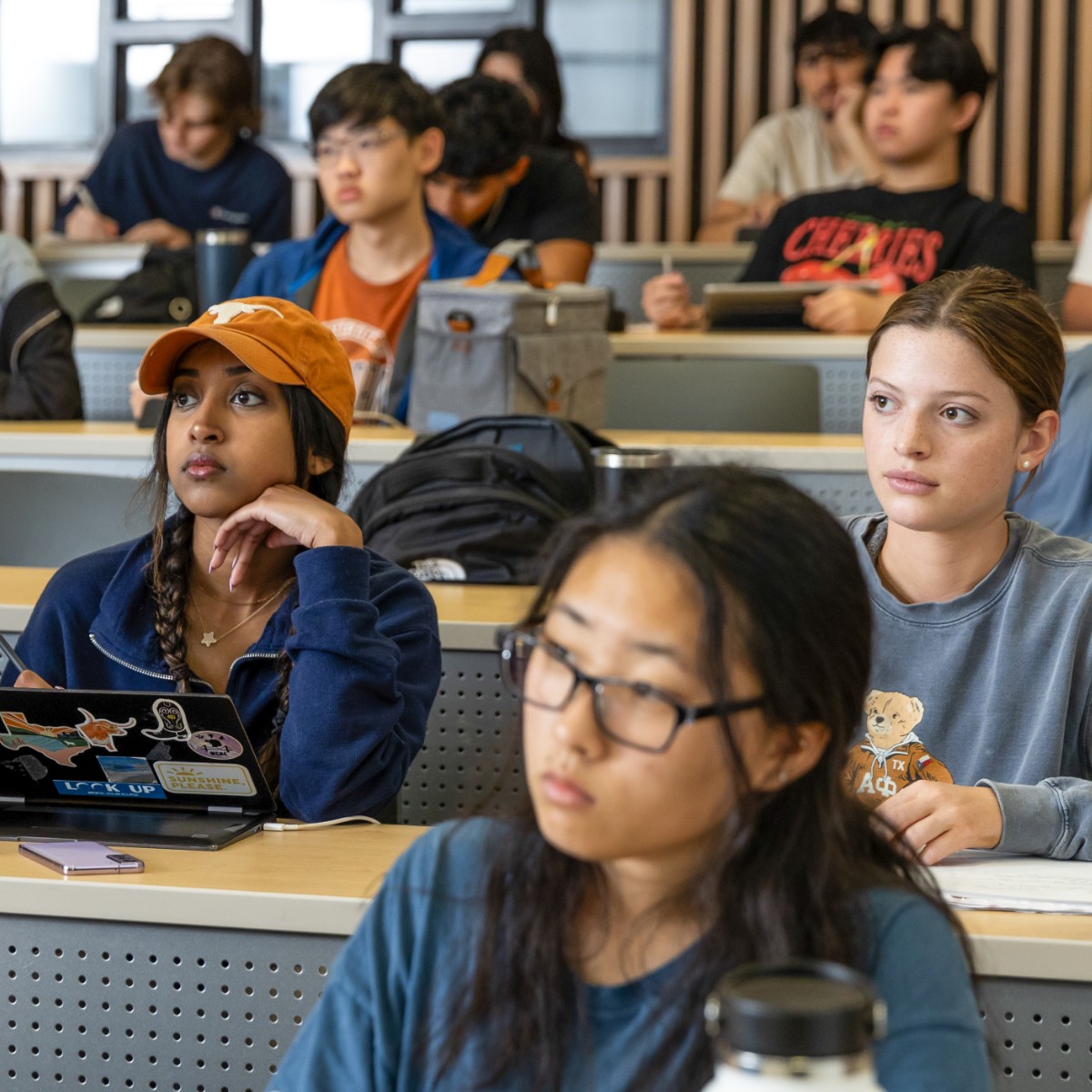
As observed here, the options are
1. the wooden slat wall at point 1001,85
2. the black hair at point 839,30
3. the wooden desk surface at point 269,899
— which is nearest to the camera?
the wooden desk surface at point 269,899

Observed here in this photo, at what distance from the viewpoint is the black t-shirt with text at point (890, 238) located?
342 centimetres

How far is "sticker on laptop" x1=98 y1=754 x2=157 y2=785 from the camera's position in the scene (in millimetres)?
1294

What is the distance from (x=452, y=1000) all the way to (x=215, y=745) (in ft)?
1.56

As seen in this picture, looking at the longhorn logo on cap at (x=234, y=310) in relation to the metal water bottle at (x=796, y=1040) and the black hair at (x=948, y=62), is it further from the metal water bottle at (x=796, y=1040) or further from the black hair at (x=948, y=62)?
the black hair at (x=948, y=62)

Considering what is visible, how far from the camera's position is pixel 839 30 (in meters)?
5.04

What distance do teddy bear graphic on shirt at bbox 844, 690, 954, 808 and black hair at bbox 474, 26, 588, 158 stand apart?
3.07 m

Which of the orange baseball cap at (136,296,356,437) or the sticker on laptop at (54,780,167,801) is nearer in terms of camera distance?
the sticker on laptop at (54,780,167,801)

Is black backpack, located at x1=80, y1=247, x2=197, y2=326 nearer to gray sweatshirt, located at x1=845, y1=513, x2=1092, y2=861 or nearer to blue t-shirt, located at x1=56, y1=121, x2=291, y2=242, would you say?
blue t-shirt, located at x1=56, y1=121, x2=291, y2=242

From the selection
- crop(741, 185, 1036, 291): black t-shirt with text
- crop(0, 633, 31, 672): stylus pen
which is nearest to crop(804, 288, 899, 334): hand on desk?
crop(741, 185, 1036, 291): black t-shirt with text

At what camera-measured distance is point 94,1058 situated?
1224 millimetres

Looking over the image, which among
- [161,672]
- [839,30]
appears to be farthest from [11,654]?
[839,30]

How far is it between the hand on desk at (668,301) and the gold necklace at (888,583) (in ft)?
6.82

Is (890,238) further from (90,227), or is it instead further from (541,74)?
(90,227)

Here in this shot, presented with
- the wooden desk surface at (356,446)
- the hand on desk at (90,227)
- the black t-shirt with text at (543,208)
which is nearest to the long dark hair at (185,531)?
the wooden desk surface at (356,446)
